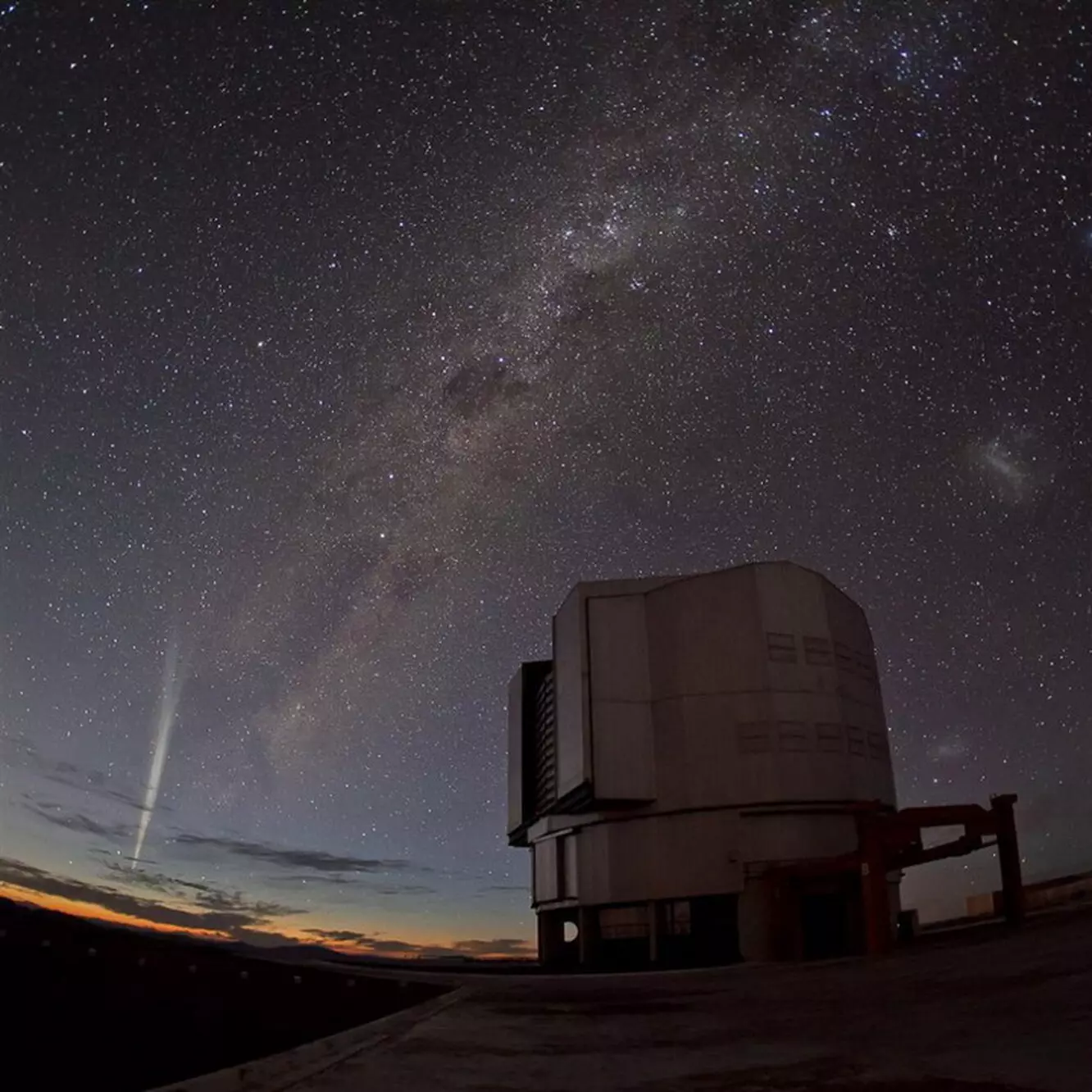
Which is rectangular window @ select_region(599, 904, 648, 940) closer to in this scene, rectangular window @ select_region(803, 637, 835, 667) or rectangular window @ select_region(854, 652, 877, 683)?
rectangular window @ select_region(803, 637, 835, 667)

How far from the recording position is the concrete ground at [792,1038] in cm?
514

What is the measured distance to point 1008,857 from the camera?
83.2ft

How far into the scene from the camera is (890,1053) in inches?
230

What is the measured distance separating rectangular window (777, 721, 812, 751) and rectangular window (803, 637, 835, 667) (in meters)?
2.75

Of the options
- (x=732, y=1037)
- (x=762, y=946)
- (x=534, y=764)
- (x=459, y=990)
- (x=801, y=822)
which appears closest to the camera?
(x=732, y=1037)

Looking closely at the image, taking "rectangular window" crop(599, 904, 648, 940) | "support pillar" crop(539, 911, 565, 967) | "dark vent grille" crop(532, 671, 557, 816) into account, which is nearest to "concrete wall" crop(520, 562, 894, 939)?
"rectangular window" crop(599, 904, 648, 940)

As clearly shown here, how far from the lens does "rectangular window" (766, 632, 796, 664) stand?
33250 mm

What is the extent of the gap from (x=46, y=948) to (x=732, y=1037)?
1457 cm

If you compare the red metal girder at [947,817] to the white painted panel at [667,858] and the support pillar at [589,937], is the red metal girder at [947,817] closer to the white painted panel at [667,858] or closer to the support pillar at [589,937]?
the white painted panel at [667,858]

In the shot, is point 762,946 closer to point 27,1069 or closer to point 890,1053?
point 27,1069

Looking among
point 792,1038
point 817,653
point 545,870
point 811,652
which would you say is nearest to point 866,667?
point 817,653

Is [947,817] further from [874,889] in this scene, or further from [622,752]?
[622,752]

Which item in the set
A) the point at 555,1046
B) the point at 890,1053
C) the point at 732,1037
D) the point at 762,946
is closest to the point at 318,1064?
the point at 555,1046

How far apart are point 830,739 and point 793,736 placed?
1.62 metres
